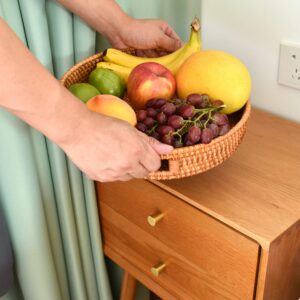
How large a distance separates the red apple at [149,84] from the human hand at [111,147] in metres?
0.11

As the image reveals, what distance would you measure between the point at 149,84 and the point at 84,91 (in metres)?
0.12

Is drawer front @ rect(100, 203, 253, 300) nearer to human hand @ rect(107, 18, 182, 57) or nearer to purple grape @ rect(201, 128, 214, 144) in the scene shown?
purple grape @ rect(201, 128, 214, 144)

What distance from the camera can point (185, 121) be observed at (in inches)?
28.0

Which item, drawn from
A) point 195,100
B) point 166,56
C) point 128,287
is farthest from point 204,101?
point 128,287

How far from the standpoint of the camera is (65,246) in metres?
1.09

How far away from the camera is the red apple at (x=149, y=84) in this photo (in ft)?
2.60

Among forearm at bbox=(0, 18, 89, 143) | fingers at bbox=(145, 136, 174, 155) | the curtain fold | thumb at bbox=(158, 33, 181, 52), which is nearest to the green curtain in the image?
the curtain fold

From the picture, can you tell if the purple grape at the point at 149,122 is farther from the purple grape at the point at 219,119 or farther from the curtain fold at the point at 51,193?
the curtain fold at the point at 51,193

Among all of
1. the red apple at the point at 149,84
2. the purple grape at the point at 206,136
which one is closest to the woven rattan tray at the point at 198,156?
the purple grape at the point at 206,136

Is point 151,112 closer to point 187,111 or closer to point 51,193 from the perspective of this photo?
point 187,111

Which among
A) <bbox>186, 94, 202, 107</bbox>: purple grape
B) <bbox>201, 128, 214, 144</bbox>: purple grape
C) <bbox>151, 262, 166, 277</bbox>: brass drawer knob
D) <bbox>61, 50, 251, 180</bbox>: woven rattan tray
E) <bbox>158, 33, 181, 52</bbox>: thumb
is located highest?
<bbox>158, 33, 181, 52</bbox>: thumb

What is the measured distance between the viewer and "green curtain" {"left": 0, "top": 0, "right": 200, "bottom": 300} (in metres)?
0.87

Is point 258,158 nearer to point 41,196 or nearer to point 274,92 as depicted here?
point 274,92

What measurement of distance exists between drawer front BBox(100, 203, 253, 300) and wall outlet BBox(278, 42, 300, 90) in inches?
A: 17.7
